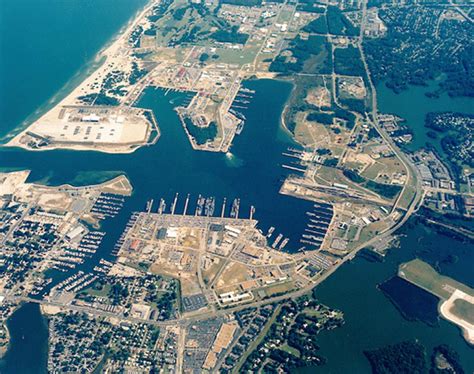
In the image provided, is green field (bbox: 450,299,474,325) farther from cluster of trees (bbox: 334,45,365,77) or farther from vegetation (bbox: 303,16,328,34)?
vegetation (bbox: 303,16,328,34)

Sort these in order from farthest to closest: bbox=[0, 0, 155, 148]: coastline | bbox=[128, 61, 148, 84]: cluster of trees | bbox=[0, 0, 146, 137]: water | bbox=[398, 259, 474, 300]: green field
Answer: bbox=[128, 61, 148, 84]: cluster of trees, bbox=[0, 0, 146, 137]: water, bbox=[0, 0, 155, 148]: coastline, bbox=[398, 259, 474, 300]: green field

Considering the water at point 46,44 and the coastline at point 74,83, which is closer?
the coastline at point 74,83

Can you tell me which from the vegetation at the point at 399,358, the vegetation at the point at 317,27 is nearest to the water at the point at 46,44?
the vegetation at the point at 317,27

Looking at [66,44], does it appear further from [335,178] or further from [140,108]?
[335,178]

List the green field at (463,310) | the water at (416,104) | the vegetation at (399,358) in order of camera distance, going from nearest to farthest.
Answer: the vegetation at (399,358)
the green field at (463,310)
the water at (416,104)

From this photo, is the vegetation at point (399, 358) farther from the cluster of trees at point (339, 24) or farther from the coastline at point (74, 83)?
the cluster of trees at point (339, 24)

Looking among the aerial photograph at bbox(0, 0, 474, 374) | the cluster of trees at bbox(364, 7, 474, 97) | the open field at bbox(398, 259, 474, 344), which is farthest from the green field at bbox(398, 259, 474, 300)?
the cluster of trees at bbox(364, 7, 474, 97)

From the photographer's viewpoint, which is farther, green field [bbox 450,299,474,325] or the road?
green field [bbox 450,299,474,325]
